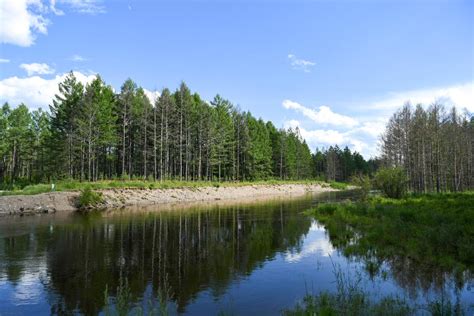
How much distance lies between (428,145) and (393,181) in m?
23.0

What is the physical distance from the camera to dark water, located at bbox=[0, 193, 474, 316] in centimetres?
995

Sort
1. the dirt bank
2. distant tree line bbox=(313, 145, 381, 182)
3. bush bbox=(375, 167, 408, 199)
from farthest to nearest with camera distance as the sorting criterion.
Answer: distant tree line bbox=(313, 145, 381, 182), bush bbox=(375, 167, 408, 199), the dirt bank

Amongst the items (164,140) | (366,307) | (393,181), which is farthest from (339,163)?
(366,307)

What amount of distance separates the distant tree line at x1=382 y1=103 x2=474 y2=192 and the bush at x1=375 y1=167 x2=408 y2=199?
51.8ft

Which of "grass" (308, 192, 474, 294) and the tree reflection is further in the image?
"grass" (308, 192, 474, 294)

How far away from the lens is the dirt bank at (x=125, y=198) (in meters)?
31.4

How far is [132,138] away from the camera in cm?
6662

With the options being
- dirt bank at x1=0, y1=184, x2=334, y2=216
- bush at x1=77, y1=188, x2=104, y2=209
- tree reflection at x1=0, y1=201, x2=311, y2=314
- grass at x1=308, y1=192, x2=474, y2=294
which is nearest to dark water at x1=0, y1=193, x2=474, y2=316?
tree reflection at x1=0, y1=201, x2=311, y2=314

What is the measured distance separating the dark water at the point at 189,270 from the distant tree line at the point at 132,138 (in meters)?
33.0

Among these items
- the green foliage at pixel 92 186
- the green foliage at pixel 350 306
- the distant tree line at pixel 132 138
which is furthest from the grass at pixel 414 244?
the distant tree line at pixel 132 138

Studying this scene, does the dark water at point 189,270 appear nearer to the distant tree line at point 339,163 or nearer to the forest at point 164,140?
the forest at point 164,140

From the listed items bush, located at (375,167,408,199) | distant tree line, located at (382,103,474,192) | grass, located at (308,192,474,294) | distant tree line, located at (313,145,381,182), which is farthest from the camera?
distant tree line, located at (313,145,381,182)

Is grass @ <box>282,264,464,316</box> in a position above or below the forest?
below

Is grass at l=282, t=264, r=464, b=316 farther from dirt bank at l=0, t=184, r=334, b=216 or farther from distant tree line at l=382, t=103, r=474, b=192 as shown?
distant tree line at l=382, t=103, r=474, b=192
